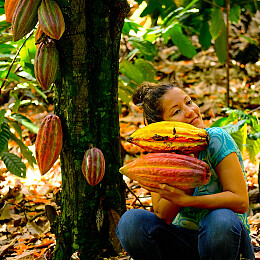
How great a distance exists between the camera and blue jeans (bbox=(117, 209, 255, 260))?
4.42ft

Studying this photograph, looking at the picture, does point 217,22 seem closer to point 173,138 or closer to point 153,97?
point 153,97

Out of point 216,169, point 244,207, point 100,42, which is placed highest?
point 100,42

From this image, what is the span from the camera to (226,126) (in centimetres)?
200

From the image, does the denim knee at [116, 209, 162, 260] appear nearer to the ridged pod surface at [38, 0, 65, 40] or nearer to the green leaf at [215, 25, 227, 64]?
the ridged pod surface at [38, 0, 65, 40]

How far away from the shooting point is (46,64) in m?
1.55

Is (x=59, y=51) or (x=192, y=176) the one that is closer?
(x=192, y=176)

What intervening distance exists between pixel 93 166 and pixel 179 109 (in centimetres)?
43

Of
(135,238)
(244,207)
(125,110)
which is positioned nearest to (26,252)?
(135,238)

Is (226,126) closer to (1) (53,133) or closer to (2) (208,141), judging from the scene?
(2) (208,141)

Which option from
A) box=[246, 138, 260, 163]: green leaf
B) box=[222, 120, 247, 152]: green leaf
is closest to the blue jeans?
box=[222, 120, 247, 152]: green leaf

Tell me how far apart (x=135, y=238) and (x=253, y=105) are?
2.99 metres

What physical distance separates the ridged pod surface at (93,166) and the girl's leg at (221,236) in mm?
484

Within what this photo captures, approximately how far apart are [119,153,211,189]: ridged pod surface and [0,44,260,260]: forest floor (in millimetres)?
529

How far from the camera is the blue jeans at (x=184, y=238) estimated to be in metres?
1.35
